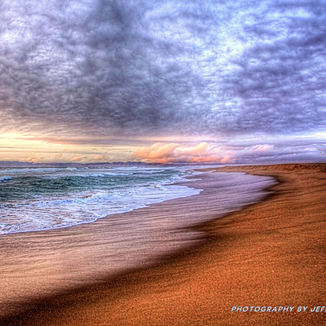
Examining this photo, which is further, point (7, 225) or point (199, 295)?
point (7, 225)

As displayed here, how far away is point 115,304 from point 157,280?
2.50 feet

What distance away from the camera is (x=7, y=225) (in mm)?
7621

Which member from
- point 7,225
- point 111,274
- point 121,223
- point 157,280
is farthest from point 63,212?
point 157,280

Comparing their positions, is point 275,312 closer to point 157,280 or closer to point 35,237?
point 157,280

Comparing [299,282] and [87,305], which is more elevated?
[299,282]

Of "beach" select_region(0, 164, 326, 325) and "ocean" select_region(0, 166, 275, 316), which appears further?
"ocean" select_region(0, 166, 275, 316)

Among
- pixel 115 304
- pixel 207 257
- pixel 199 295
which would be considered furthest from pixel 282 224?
pixel 115 304

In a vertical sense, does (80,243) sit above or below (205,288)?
below

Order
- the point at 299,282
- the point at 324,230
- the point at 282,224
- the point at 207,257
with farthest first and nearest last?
the point at 282,224 < the point at 324,230 < the point at 207,257 < the point at 299,282

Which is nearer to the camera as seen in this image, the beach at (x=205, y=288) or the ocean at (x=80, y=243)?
the beach at (x=205, y=288)

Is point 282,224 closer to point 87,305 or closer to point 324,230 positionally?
point 324,230

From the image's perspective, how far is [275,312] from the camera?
2352 millimetres

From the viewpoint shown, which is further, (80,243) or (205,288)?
(80,243)

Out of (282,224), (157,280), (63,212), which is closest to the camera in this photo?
(157,280)
